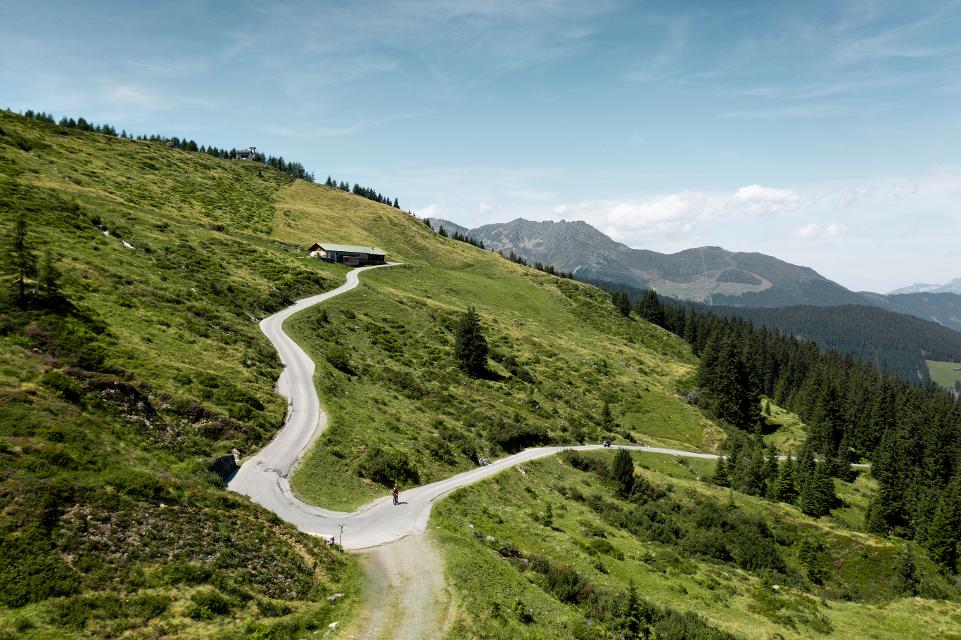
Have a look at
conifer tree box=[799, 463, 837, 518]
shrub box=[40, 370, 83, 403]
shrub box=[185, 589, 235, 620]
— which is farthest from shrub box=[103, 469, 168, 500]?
conifer tree box=[799, 463, 837, 518]

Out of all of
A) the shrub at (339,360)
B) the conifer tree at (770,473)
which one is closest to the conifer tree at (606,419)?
the conifer tree at (770,473)

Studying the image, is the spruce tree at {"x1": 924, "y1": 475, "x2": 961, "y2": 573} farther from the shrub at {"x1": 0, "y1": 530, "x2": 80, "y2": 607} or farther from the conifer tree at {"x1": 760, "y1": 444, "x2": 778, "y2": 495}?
the shrub at {"x1": 0, "y1": 530, "x2": 80, "y2": 607}

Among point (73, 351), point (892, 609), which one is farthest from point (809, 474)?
point (73, 351)

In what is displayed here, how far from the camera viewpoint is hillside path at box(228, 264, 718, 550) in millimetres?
26859

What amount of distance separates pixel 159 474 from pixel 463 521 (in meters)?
17.7

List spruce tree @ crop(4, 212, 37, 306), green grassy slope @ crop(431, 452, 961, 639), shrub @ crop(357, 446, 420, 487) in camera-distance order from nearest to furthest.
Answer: green grassy slope @ crop(431, 452, 961, 639)
spruce tree @ crop(4, 212, 37, 306)
shrub @ crop(357, 446, 420, 487)

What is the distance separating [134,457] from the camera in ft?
73.9

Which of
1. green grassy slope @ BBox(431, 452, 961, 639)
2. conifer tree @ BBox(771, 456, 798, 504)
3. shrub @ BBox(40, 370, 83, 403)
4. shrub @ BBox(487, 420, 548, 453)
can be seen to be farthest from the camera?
Result: conifer tree @ BBox(771, 456, 798, 504)

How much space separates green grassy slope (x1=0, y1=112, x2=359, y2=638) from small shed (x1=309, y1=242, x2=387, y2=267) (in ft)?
166

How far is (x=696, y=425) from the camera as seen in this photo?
78.9 metres

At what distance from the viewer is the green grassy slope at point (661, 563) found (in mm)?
23078

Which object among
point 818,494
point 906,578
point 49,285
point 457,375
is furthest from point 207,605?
point 818,494

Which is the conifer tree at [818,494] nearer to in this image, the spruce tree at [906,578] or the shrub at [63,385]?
the spruce tree at [906,578]

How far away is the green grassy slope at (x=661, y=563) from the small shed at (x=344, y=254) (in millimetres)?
82311
